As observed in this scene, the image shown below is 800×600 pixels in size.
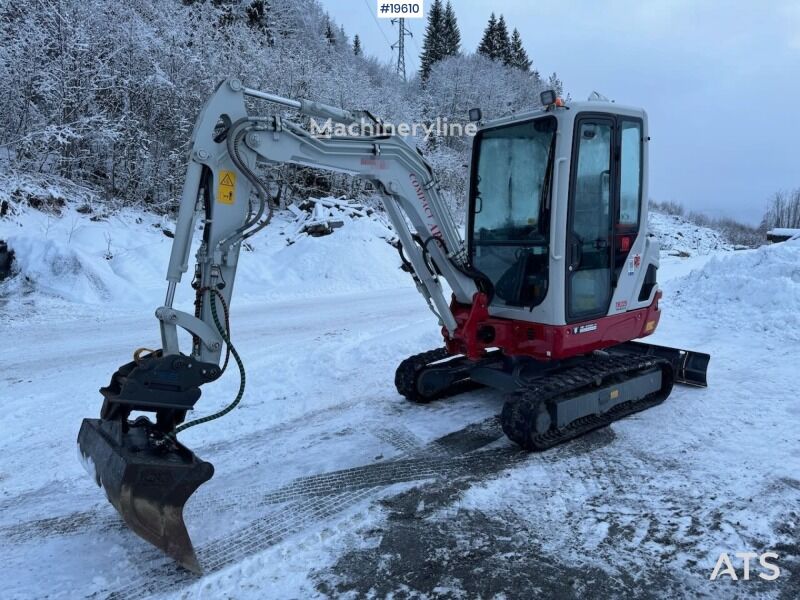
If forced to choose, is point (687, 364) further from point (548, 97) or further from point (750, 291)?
point (750, 291)

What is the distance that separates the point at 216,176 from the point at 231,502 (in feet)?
6.88

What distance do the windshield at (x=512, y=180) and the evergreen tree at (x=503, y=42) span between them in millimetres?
48126

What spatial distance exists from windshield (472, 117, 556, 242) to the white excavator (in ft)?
0.05

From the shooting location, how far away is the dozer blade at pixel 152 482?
9.80 feet

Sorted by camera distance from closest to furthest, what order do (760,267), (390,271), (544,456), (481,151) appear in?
(544,456) < (481,151) < (760,267) < (390,271)

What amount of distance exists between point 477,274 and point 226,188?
2341 millimetres

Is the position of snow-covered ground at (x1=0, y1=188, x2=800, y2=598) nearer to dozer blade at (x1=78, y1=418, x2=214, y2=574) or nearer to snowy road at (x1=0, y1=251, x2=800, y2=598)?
snowy road at (x1=0, y1=251, x2=800, y2=598)

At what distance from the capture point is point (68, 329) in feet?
28.2

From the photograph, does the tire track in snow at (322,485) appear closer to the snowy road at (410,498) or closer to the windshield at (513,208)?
the snowy road at (410,498)

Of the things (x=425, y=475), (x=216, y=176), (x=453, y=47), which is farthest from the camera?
(x=453, y=47)

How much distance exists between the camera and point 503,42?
49.8 meters

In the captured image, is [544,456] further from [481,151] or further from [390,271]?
[390,271]

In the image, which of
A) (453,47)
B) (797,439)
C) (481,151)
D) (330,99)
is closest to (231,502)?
(481,151)

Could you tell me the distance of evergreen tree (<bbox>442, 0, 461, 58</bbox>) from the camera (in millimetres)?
49219
